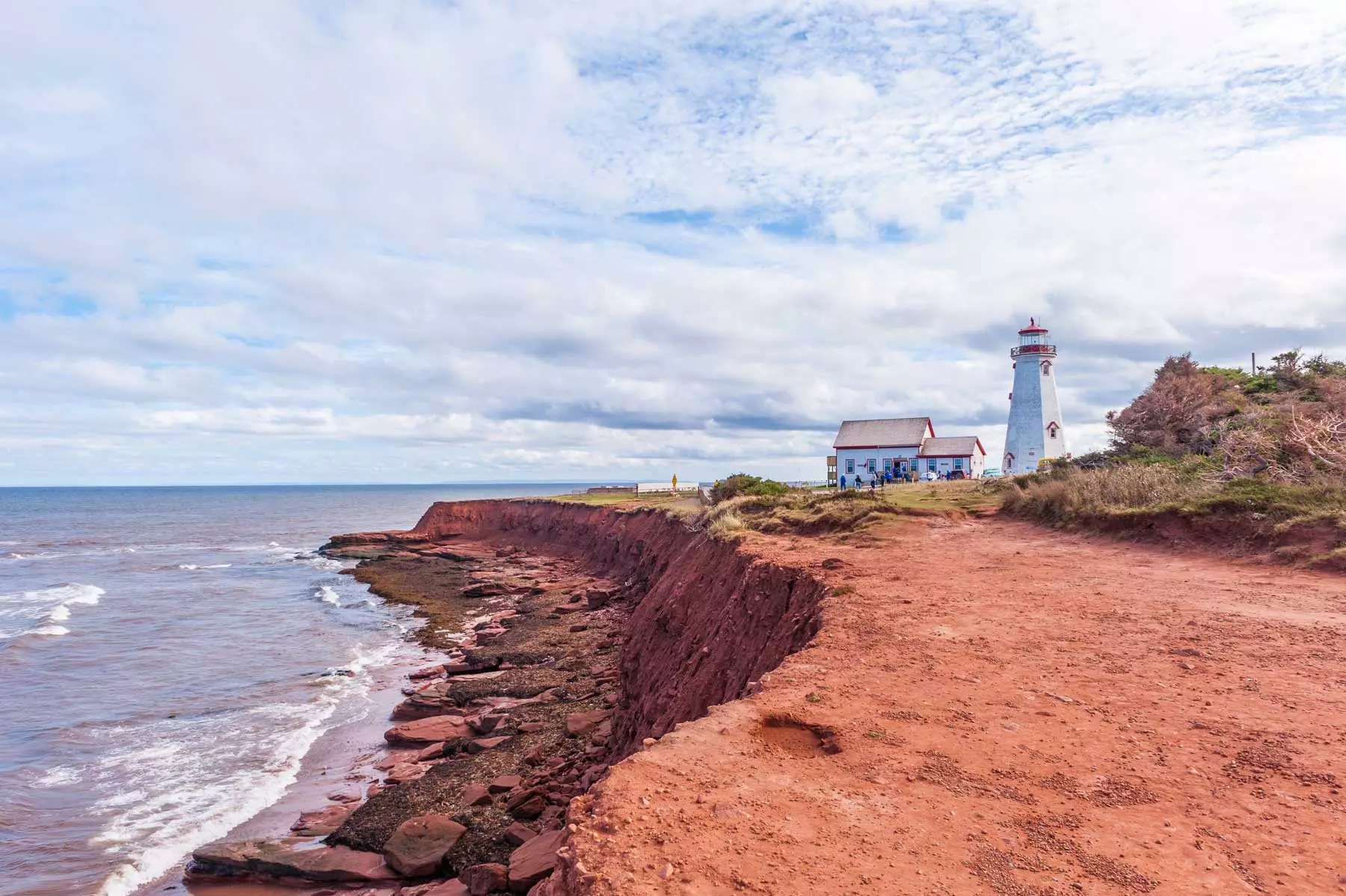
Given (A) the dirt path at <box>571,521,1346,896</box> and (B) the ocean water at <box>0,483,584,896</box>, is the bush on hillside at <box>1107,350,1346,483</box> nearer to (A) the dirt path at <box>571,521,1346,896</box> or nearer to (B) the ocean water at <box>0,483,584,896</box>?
(A) the dirt path at <box>571,521,1346,896</box>

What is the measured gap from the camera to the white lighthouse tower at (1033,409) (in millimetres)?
43906

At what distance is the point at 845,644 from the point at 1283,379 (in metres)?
25.8

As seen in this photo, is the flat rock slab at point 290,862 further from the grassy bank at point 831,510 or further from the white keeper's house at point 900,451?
the white keeper's house at point 900,451

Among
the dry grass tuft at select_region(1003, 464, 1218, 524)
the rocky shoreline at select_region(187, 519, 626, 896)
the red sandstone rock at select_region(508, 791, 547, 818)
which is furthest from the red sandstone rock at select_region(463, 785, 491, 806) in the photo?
the dry grass tuft at select_region(1003, 464, 1218, 524)

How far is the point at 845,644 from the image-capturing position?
9.21 metres

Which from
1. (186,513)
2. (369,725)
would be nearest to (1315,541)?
(369,725)

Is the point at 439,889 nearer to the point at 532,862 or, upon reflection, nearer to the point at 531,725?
the point at 532,862

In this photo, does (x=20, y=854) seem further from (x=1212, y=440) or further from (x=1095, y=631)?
(x=1212, y=440)

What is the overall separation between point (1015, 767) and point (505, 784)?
9.67 m

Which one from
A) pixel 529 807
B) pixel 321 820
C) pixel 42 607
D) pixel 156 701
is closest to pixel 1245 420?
pixel 529 807

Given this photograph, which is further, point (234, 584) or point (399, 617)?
point (234, 584)

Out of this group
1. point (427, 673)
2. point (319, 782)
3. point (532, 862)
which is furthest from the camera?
point (427, 673)

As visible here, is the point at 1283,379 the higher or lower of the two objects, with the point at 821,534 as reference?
higher

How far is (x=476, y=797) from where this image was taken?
491 inches
